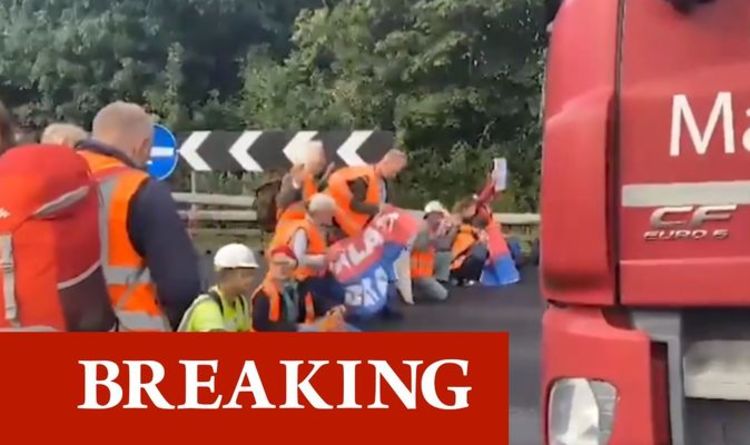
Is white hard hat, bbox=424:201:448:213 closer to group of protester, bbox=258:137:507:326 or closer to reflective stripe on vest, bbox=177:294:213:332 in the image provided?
group of protester, bbox=258:137:507:326

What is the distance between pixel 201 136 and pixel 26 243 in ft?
1.47

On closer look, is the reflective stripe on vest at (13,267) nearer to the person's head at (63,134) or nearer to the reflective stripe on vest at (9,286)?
the reflective stripe on vest at (9,286)

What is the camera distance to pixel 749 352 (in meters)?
1.24

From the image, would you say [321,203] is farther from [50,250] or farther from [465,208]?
[50,250]

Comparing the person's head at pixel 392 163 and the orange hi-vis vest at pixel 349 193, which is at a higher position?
the person's head at pixel 392 163

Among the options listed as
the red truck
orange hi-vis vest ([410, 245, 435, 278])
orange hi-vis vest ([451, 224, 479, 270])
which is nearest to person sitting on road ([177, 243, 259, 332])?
orange hi-vis vest ([451, 224, 479, 270])

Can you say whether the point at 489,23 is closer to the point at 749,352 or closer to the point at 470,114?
the point at 470,114

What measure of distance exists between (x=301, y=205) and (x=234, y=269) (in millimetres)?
619

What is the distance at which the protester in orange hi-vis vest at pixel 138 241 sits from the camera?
7.07ft

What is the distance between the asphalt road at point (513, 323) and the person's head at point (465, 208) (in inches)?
6.5

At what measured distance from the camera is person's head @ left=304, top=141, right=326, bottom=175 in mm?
2626

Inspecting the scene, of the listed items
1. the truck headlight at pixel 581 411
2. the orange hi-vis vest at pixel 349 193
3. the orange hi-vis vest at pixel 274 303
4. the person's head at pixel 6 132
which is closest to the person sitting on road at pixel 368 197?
the orange hi-vis vest at pixel 349 193

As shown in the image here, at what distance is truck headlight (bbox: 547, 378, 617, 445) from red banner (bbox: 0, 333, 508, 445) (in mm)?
890

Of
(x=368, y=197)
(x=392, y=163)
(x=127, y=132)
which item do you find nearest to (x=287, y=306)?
(x=368, y=197)
